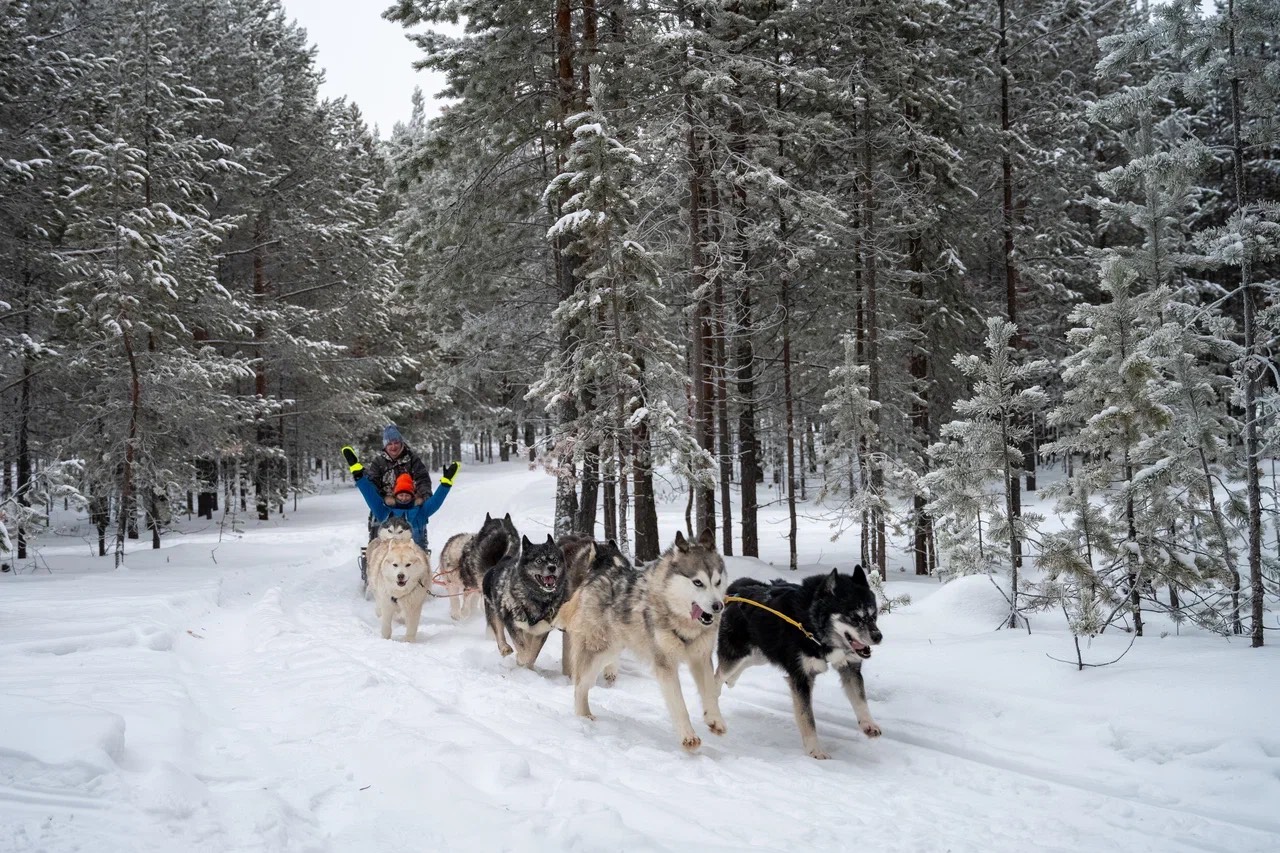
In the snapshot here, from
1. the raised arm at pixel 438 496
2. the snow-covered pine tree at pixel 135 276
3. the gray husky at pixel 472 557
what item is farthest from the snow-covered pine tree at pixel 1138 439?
the snow-covered pine tree at pixel 135 276

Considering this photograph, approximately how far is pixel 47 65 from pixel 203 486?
33.2 ft

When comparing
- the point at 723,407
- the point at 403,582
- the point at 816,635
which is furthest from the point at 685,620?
the point at 723,407

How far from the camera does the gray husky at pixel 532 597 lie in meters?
7.60

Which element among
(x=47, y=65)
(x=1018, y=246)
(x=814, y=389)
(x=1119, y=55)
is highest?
(x=47, y=65)

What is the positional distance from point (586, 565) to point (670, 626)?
229cm

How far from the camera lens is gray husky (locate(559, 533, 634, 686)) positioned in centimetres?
751

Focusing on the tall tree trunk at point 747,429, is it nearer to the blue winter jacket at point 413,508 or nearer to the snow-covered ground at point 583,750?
the blue winter jacket at point 413,508

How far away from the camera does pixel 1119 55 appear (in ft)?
23.6

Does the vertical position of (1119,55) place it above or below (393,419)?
above

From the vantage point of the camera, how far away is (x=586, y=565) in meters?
8.05

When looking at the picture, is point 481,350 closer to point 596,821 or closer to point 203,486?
point 203,486

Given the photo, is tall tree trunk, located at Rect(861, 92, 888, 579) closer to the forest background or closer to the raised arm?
the forest background

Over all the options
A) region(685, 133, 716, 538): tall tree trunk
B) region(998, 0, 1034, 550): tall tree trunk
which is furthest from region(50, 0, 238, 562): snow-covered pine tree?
region(998, 0, 1034, 550): tall tree trunk

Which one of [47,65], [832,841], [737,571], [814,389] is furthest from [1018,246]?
[47,65]
